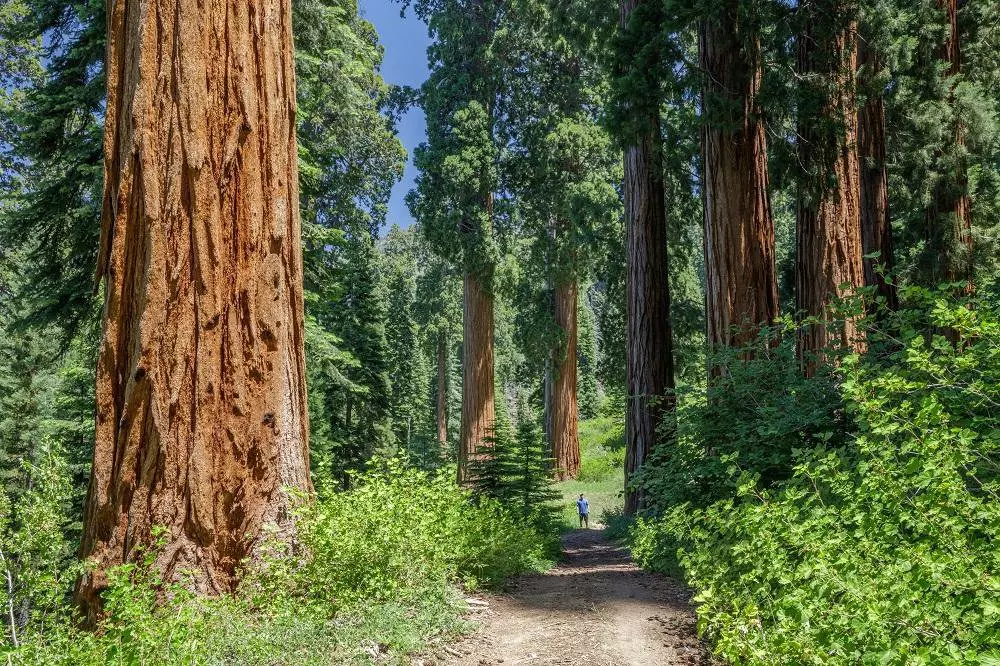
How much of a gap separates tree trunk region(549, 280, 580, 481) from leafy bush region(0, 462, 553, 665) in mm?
13282

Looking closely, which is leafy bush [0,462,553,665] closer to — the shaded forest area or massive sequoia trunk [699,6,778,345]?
the shaded forest area

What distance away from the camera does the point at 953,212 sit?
13.0m

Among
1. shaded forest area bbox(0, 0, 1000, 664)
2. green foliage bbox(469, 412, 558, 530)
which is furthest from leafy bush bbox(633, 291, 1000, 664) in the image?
green foliage bbox(469, 412, 558, 530)

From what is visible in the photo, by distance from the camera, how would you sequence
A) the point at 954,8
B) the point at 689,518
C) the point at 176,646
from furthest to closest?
1. the point at 954,8
2. the point at 689,518
3. the point at 176,646

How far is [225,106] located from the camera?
446 centimetres

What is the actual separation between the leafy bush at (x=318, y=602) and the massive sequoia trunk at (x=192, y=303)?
0.30m

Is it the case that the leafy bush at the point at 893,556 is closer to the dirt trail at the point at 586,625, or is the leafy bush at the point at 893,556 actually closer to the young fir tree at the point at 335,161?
the dirt trail at the point at 586,625

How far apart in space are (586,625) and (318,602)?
1.66 m

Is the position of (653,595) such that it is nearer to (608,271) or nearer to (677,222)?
(677,222)

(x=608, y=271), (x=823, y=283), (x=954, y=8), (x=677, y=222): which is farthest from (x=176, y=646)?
(x=954, y=8)

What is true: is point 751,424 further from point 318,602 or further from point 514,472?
point 514,472

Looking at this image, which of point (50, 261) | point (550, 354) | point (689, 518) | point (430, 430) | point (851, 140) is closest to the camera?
point (689, 518)

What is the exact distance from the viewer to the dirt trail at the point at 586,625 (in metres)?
3.84

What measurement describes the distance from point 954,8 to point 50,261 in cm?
1557
